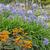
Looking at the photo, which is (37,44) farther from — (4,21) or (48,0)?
(48,0)

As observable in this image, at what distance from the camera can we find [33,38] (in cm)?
212

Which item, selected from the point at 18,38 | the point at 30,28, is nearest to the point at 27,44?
the point at 18,38

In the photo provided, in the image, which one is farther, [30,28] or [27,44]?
[30,28]

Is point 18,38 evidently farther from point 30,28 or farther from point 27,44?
point 30,28

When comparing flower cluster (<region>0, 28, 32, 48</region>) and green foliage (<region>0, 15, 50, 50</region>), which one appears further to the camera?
green foliage (<region>0, 15, 50, 50</region>)

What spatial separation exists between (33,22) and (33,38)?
0.28 meters

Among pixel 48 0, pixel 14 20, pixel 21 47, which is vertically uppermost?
pixel 14 20

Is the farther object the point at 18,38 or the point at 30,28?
the point at 30,28

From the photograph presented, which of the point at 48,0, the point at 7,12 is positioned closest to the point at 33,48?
the point at 7,12

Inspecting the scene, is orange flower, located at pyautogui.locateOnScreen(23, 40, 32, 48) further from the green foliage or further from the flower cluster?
the green foliage

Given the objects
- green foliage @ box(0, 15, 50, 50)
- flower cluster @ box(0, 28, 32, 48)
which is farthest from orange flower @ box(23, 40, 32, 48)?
green foliage @ box(0, 15, 50, 50)

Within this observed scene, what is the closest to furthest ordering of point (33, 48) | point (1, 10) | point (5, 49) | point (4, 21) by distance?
1. point (5, 49)
2. point (33, 48)
3. point (4, 21)
4. point (1, 10)

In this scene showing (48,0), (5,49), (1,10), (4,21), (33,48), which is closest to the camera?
(5,49)

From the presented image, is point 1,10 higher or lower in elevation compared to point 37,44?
higher
